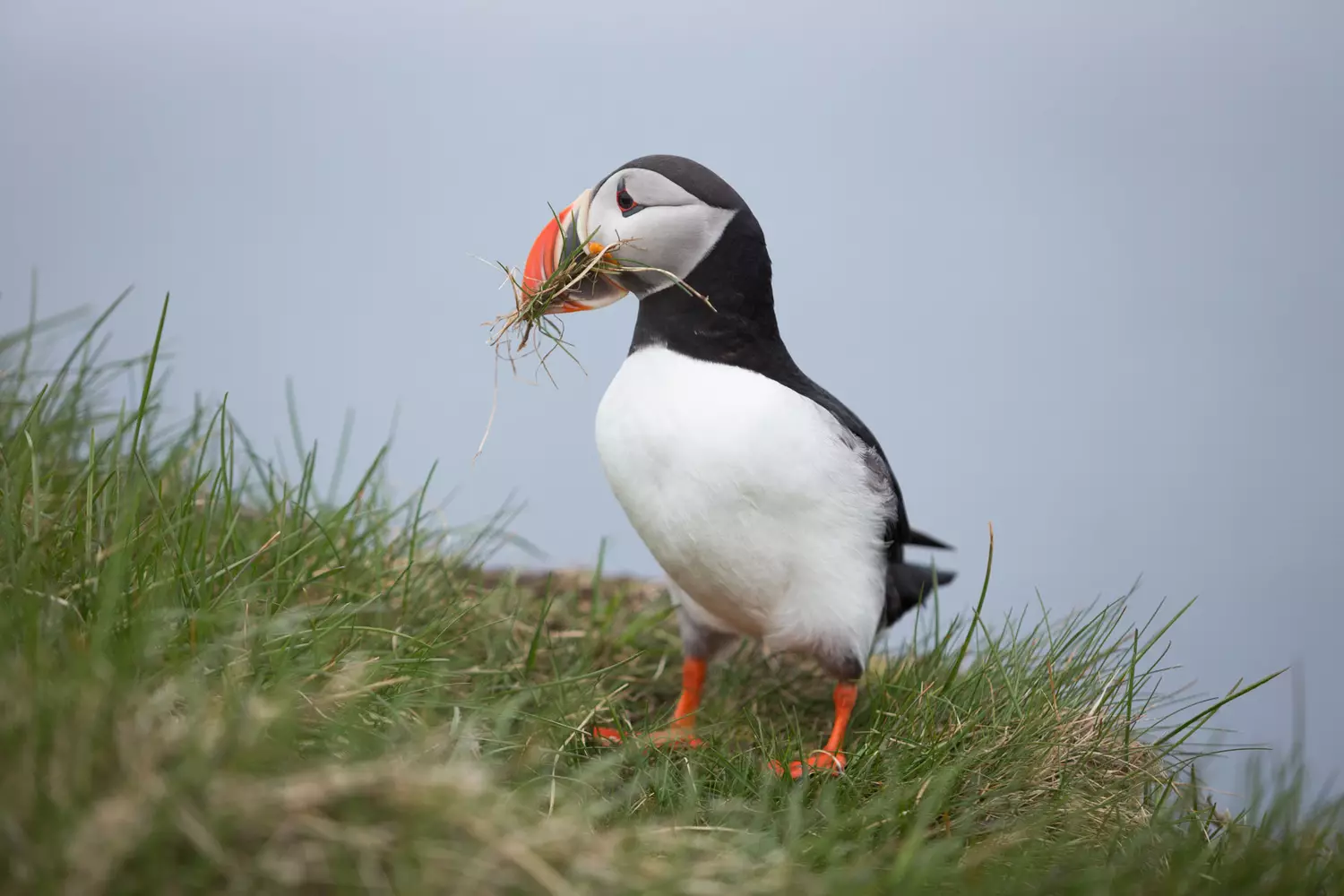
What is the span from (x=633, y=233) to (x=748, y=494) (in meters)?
0.62

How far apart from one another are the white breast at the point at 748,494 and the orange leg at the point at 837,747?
0.42 feet

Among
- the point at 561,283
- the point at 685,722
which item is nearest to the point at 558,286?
the point at 561,283

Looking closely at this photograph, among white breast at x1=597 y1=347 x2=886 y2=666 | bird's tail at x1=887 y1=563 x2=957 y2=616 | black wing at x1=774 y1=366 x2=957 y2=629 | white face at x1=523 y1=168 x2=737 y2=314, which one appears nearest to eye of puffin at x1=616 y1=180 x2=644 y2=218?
white face at x1=523 y1=168 x2=737 y2=314

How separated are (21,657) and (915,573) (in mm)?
2040

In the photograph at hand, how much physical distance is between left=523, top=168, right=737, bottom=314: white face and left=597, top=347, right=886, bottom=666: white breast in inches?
6.9

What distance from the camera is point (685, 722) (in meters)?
2.60

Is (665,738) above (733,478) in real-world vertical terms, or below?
below

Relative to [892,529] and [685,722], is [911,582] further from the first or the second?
[685,722]

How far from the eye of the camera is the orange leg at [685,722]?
235 centimetres

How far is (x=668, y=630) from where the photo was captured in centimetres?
345

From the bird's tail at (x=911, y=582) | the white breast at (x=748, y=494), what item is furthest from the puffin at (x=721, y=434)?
the bird's tail at (x=911, y=582)

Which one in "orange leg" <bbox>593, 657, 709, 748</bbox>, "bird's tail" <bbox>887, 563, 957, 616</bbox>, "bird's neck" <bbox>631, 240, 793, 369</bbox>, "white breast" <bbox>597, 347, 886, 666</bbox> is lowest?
"orange leg" <bbox>593, 657, 709, 748</bbox>

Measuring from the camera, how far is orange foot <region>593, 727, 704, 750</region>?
2305 mm

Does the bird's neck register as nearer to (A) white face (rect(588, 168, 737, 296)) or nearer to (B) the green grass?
(A) white face (rect(588, 168, 737, 296))
